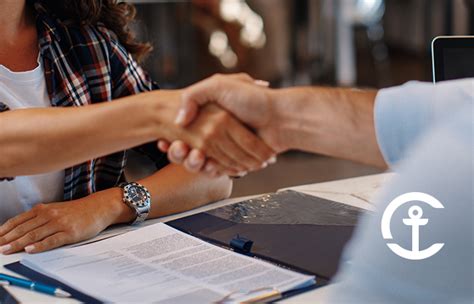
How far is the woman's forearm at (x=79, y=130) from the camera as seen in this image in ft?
4.15

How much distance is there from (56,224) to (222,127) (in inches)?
13.6

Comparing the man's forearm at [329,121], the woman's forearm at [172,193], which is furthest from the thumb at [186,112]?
the woman's forearm at [172,193]

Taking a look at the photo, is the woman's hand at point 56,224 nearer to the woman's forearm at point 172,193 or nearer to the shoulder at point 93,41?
the woman's forearm at point 172,193

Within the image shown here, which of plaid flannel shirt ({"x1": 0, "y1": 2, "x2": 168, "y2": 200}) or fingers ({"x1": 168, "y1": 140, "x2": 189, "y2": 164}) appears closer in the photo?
fingers ({"x1": 168, "y1": 140, "x2": 189, "y2": 164})

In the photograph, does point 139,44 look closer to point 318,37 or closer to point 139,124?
point 139,124

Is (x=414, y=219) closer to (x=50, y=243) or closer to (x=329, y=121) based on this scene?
(x=329, y=121)

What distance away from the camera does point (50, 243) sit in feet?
4.37

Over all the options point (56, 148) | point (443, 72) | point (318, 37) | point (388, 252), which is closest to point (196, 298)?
point (388, 252)

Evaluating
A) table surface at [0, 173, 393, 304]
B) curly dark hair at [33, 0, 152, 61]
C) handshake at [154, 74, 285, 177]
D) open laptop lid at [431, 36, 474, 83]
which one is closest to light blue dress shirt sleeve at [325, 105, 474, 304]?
table surface at [0, 173, 393, 304]

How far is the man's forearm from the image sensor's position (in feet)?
3.73

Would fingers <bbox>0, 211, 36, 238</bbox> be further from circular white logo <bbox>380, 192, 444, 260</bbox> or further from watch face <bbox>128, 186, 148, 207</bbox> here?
circular white logo <bbox>380, 192, 444, 260</bbox>

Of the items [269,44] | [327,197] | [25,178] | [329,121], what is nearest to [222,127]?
[329,121]

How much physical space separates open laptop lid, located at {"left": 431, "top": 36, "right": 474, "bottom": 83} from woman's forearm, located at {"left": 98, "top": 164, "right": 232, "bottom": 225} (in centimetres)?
49

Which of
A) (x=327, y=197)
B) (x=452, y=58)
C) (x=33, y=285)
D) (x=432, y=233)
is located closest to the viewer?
(x=432, y=233)
